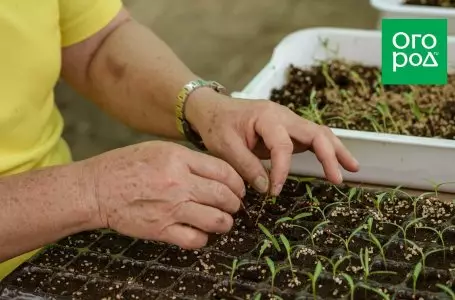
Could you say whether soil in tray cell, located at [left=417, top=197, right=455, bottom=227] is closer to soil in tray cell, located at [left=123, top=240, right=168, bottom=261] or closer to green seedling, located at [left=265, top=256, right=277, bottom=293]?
green seedling, located at [left=265, top=256, right=277, bottom=293]

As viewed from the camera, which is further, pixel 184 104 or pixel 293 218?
pixel 184 104

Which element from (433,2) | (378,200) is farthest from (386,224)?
(433,2)

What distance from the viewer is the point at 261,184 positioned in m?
1.06

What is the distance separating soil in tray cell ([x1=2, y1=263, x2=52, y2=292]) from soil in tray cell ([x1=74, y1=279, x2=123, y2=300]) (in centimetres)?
6

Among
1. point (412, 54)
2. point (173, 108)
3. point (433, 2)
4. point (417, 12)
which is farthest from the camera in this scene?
point (433, 2)

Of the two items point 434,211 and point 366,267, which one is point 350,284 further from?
point 434,211

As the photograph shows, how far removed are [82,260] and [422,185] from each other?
500 millimetres

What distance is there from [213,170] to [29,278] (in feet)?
0.86

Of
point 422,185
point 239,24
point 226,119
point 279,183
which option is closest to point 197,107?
point 226,119

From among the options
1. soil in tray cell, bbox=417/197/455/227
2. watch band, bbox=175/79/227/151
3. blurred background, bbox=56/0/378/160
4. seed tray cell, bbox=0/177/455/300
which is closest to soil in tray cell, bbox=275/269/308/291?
seed tray cell, bbox=0/177/455/300

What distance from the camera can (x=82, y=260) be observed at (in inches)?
39.5

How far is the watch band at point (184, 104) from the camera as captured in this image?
4.07 ft

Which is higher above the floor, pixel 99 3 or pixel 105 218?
pixel 99 3

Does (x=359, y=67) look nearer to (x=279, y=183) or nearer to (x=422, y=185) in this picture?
(x=422, y=185)
